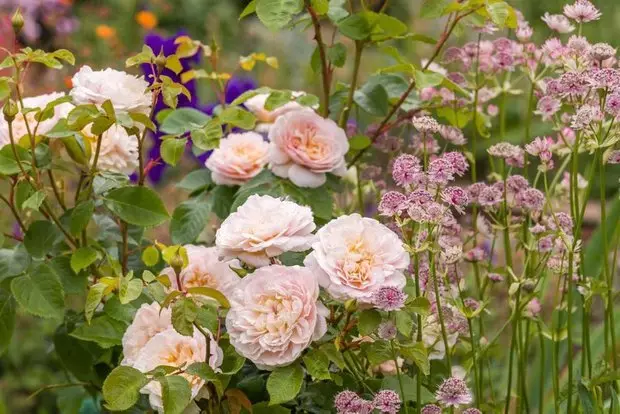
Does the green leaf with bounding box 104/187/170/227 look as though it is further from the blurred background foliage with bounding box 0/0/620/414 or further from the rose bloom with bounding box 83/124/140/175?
the blurred background foliage with bounding box 0/0/620/414

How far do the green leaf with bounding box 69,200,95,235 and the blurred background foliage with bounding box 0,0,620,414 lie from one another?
4.40 feet

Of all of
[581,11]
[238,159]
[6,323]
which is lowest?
[6,323]

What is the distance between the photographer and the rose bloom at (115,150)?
→ 1.09m

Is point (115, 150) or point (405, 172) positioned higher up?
point (405, 172)

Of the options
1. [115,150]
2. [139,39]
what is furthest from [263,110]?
[139,39]

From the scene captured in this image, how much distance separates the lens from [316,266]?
2.86 ft

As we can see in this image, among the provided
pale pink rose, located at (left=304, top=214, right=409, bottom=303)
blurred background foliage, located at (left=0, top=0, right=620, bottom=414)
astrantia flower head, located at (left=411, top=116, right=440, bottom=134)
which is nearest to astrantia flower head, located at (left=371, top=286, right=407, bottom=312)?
pale pink rose, located at (left=304, top=214, right=409, bottom=303)

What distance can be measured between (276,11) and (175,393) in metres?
0.41

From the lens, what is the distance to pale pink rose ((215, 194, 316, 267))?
34.7 inches

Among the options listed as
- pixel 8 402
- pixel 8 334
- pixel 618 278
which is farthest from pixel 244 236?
pixel 618 278

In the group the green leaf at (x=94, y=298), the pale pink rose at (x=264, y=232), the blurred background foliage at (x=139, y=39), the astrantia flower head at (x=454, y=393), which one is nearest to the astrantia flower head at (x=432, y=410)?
the astrantia flower head at (x=454, y=393)

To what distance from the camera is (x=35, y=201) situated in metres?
0.96

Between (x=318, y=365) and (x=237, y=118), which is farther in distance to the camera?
(x=237, y=118)

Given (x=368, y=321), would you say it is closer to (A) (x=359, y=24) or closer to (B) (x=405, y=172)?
(B) (x=405, y=172)
